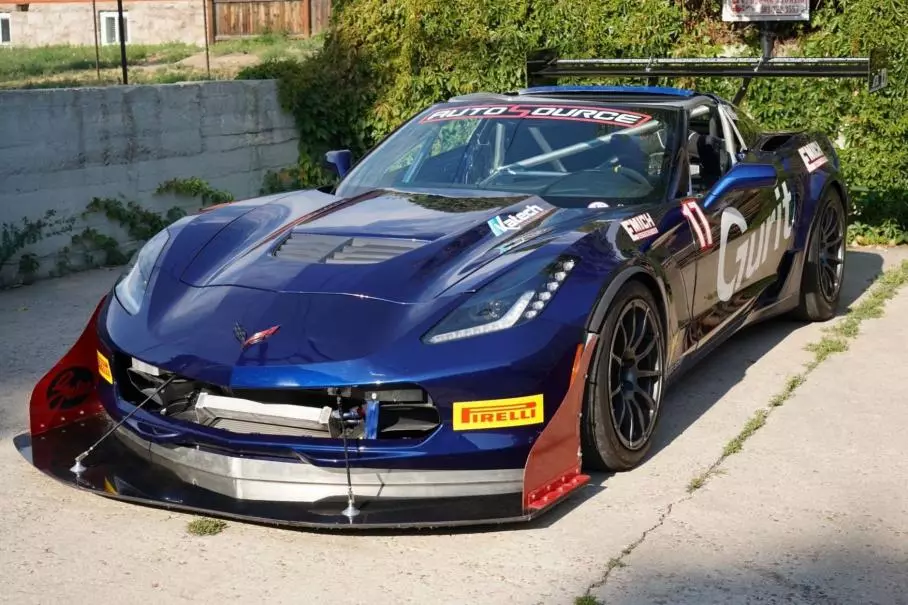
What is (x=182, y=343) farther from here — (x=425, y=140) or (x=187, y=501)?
(x=425, y=140)

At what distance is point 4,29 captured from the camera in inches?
952

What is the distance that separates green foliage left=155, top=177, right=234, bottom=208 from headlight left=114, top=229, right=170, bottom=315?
4396 mm

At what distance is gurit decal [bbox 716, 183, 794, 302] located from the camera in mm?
5488

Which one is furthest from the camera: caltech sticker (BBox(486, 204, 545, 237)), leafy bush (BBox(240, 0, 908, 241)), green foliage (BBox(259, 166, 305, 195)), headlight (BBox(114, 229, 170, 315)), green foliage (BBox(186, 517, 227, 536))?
green foliage (BBox(259, 166, 305, 195))

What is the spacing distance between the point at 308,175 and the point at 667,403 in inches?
228

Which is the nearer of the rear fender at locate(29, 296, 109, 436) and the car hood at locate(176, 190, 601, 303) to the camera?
the car hood at locate(176, 190, 601, 303)

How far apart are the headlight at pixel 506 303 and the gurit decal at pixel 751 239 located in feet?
4.94

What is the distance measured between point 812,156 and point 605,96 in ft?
4.94

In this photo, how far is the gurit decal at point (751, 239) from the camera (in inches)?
216

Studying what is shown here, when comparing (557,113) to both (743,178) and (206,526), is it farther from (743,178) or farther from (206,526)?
(206,526)

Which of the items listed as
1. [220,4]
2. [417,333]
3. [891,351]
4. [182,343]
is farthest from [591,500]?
[220,4]

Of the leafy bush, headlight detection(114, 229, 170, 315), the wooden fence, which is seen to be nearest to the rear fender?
headlight detection(114, 229, 170, 315)

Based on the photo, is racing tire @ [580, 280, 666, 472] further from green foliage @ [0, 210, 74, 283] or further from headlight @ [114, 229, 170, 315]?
green foliage @ [0, 210, 74, 283]

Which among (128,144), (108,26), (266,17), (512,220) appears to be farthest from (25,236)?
(108,26)
